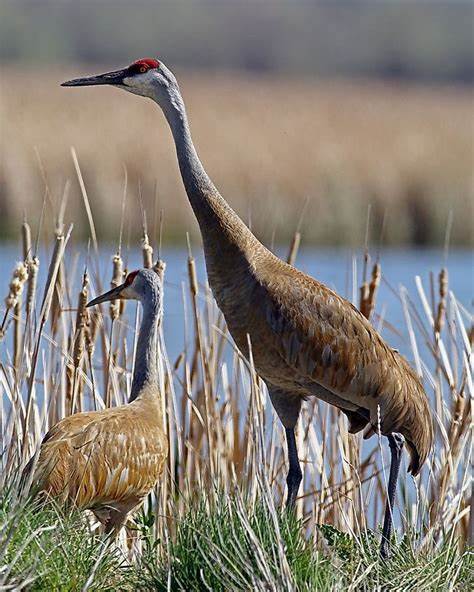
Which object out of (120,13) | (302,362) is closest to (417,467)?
(302,362)

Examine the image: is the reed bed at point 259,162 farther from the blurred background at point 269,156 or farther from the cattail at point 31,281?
the cattail at point 31,281

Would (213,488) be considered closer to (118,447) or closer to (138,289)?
(118,447)

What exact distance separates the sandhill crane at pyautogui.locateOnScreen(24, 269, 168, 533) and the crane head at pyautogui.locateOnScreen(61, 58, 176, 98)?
66cm

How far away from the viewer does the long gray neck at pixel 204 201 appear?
4.53 meters

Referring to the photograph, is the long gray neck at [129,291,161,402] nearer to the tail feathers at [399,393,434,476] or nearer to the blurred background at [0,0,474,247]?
the tail feathers at [399,393,434,476]

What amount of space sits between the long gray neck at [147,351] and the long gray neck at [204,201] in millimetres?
404

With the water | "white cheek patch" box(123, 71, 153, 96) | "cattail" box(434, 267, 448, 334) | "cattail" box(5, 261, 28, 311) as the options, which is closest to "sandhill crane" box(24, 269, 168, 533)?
"cattail" box(5, 261, 28, 311)

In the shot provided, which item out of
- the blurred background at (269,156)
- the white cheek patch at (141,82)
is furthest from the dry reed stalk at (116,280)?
the blurred background at (269,156)

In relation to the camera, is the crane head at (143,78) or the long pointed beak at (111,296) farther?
the long pointed beak at (111,296)

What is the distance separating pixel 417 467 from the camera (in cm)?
475

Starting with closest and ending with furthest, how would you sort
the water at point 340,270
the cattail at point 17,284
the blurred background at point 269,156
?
1. the cattail at point 17,284
2. the water at point 340,270
3. the blurred background at point 269,156

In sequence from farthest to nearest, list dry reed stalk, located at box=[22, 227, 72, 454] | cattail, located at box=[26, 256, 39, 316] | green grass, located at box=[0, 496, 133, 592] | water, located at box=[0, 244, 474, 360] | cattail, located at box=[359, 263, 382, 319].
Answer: water, located at box=[0, 244, 474, 360]
cattail, located at box=[359, 263, 382, 319]
cattail, located at box=[26, 256, 39, 316]
dry reed stalk, located at box=[22, 227, 72, 454]
green grass, located at box=[0, 496, 133, 592]

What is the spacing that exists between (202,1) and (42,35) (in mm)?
31020

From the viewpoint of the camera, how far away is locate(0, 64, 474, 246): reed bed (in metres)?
15.0
